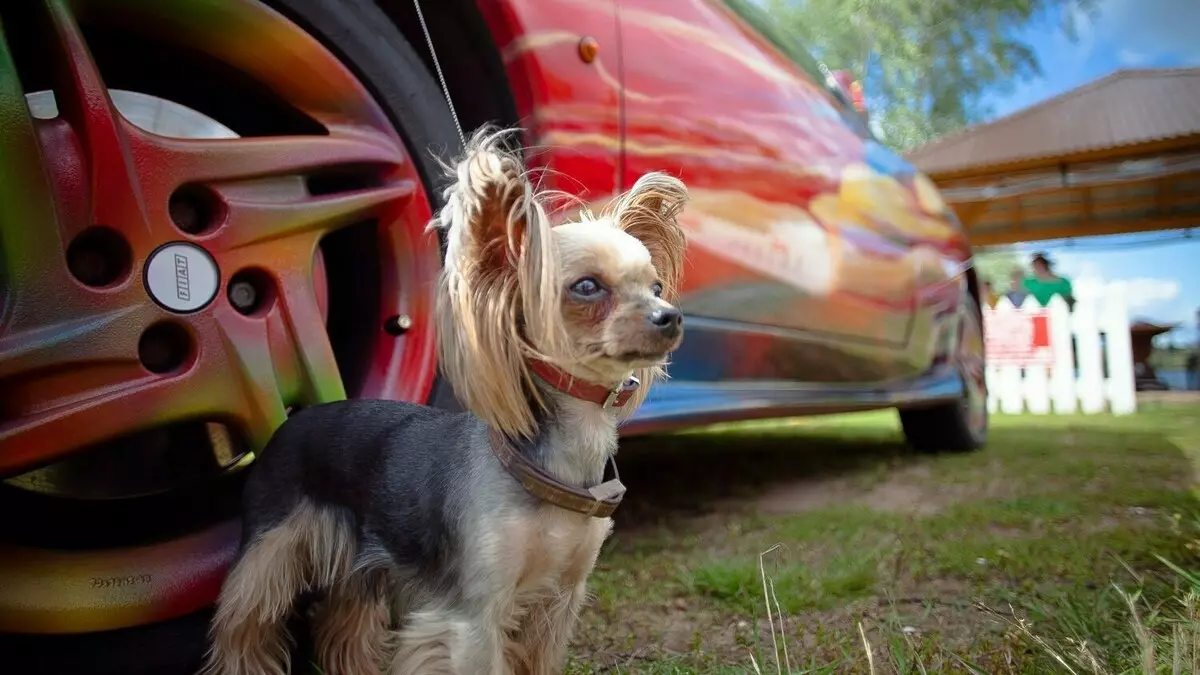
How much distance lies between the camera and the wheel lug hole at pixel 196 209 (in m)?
1.44

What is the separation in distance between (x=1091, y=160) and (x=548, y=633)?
12.9 metres

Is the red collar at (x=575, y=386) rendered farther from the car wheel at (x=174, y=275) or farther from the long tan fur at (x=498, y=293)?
the car wheel at (x=174, y=275)

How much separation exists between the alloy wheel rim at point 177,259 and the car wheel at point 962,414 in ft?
12.5

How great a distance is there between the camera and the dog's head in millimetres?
1199

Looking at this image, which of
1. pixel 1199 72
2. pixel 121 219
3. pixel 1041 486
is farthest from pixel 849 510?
pixel 1199 72

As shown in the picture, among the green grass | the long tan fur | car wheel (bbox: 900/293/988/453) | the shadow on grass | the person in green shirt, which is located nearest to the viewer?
the long tan fur

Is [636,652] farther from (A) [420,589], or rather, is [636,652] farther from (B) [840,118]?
(B) [840,118]

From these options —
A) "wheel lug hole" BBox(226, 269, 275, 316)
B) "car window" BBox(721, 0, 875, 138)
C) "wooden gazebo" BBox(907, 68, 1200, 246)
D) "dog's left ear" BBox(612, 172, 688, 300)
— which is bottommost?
"wheel lug hole" BBox(226, 269, 275, 316)

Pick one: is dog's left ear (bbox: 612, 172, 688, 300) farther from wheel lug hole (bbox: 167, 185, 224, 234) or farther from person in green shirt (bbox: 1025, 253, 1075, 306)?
person in green shirt (bbox: 1025, 253, 1075, 306)

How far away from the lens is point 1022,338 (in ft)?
28.7

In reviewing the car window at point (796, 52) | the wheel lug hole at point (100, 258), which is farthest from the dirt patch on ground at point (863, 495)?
the wheel lug hole at point (100, 258)

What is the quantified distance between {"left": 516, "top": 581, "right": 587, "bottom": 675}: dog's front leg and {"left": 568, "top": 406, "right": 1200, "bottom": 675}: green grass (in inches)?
8.1

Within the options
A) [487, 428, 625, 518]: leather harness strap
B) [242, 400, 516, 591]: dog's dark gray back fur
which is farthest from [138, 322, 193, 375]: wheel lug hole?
[487, 428, 625, 518]: leather harness strap

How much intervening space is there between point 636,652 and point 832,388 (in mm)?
1924
